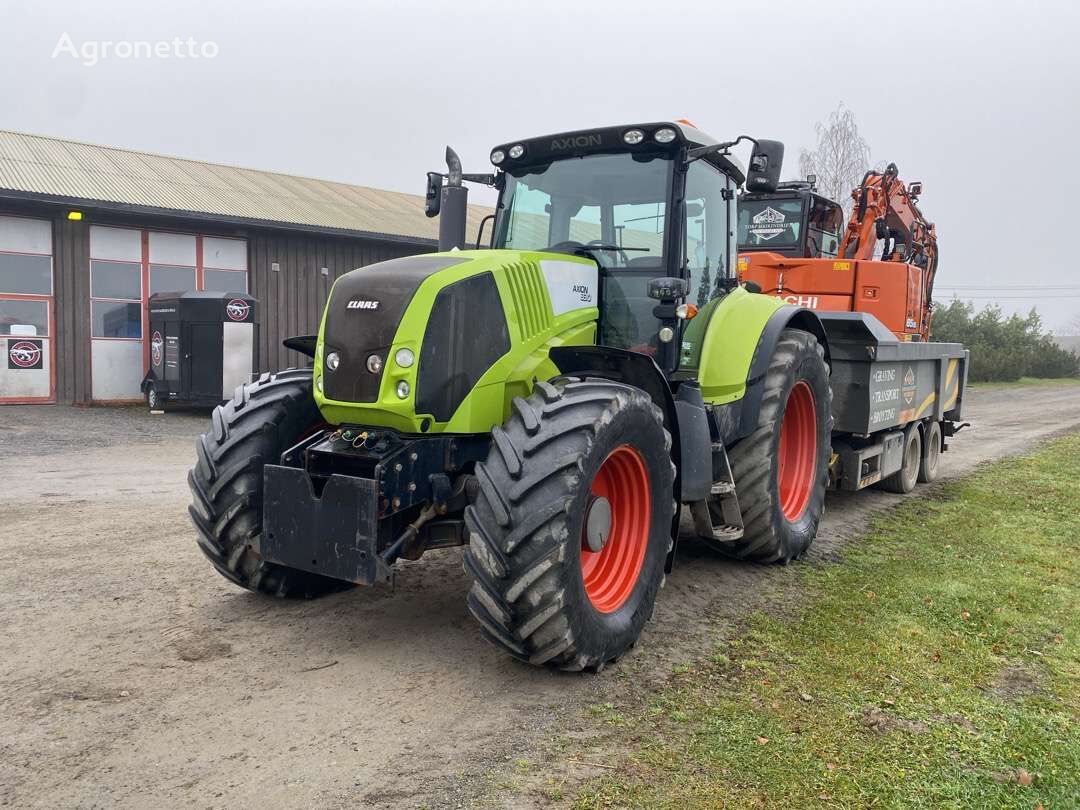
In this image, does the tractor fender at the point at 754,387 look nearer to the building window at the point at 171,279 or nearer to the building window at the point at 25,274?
the building window at the point at 171,279

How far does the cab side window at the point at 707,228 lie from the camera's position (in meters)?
5.43

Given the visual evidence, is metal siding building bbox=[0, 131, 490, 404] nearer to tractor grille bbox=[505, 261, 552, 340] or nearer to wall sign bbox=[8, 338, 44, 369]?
wall sign bbox=[8, 338, 44, 369]

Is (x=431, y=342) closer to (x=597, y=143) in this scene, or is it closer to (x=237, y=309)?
(x=597, y=143)

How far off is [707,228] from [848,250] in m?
6.31

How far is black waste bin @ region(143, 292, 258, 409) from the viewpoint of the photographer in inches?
643

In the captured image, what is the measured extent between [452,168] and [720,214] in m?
1.86

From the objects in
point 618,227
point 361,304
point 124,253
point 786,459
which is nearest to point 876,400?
point 786,459

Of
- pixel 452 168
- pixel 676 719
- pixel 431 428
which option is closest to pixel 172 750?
pixel 431 428

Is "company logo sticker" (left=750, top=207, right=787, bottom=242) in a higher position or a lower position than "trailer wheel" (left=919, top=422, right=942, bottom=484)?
higher

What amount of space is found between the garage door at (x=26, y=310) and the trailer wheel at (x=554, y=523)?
15.7 metres

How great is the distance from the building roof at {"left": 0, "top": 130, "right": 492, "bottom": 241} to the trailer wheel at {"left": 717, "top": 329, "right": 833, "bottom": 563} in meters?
14.4

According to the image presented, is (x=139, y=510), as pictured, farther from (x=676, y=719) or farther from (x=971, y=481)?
(x=971, y=481)

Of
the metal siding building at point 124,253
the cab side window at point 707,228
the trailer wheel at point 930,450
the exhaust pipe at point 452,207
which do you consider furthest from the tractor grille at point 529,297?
the metal siding building at point 124,253

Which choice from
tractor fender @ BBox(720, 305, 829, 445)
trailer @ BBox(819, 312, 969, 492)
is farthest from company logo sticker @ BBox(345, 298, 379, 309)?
trailer @ BBox(819, 312, 969, 492)
